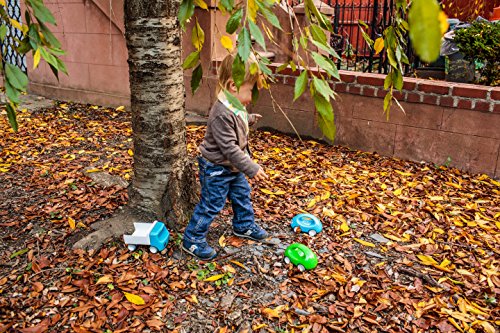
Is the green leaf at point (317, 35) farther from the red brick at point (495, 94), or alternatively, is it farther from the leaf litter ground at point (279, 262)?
the red brick at point (495, 94)

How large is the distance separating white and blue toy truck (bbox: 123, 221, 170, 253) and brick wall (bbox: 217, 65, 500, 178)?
2.07 m

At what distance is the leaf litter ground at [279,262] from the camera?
242cm

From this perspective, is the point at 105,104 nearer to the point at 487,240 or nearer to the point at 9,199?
the point at 9,199

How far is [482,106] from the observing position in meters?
4.18

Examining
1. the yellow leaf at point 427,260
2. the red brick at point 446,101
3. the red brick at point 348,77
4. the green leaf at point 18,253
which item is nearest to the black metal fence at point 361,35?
the red brick at point 348,77

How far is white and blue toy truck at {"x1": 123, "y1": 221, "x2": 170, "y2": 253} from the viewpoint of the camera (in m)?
2.79

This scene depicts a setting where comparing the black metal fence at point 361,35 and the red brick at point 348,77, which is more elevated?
the black metal fence at point 361,35

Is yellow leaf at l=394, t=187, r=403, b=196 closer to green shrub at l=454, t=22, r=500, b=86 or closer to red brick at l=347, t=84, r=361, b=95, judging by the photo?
red brick at l=347, t=84, r=361, b=95

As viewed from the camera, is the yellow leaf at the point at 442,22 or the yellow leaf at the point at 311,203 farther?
the yellow leaf at the point at 311,203

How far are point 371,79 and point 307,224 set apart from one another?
7.10ft

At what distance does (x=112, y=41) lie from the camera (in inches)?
248

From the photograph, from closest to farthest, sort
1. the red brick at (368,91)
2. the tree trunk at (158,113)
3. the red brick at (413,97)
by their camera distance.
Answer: the tree trunk at (158,113) → the red brick at (413,97) → the red brick at (368,91)

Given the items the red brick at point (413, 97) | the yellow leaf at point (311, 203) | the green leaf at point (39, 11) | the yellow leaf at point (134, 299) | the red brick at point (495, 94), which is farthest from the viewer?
the red brick at point (413, 97)

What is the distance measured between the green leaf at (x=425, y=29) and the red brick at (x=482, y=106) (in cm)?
409
